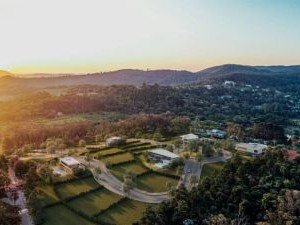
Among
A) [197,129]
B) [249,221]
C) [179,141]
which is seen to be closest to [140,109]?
[197,129]

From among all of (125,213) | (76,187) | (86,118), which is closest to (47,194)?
(76,187)

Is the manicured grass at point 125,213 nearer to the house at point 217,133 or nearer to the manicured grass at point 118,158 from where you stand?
the manicured grass at point 118,158

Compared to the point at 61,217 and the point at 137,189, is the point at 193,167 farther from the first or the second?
the point at 61,217

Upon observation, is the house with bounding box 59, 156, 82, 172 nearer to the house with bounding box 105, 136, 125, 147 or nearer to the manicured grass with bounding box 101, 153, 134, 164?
the manicured grass with bounding box 101, 153, 134, 164

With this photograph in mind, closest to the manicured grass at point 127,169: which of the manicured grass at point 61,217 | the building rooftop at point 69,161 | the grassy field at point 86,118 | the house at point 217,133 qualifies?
the building rooftop at point 69,161

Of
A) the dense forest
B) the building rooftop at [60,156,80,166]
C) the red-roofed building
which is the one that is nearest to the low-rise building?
the dense forest
